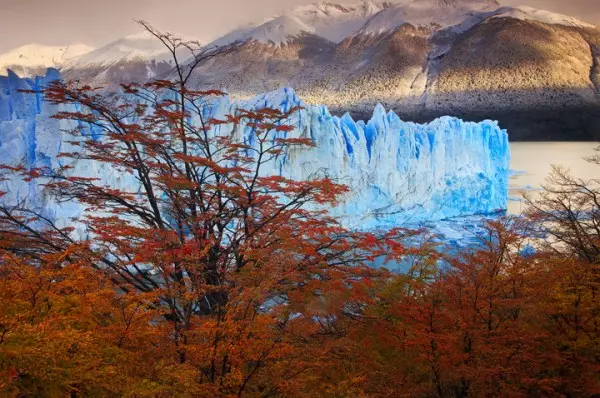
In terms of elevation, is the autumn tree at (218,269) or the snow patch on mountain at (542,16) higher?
the snow patch on mountain at (542,16)

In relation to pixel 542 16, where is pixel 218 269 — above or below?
below

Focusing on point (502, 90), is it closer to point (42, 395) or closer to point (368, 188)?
point (368, 188)

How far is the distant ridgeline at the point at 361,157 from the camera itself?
18.1 metres

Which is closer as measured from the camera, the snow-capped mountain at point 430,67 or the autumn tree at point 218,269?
the autumn tree at point 218,269

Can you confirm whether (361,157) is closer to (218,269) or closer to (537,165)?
(218,269)

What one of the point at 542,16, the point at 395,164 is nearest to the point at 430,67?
the point at 542,16

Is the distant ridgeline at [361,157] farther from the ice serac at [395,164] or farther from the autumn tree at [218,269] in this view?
the autumn tree at [218,269]

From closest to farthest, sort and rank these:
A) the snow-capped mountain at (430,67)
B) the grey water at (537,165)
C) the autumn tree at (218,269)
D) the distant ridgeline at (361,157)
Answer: the autumn tree at (218,269) → the distant ridgeline at (361,157) → the grey water at (537,165) → the snow-capped mountain at (430,67)

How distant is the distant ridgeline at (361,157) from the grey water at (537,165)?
3.34 metres

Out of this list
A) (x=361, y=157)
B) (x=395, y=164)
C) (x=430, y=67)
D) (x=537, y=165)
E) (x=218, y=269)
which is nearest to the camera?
(x=218, y=269)

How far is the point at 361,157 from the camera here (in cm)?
2161

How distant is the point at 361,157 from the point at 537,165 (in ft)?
132

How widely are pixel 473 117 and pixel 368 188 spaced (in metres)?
60.8

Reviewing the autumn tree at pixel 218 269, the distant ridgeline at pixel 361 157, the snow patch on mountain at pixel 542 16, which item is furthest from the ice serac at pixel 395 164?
the snow patch on mountain at pixel 542 16
